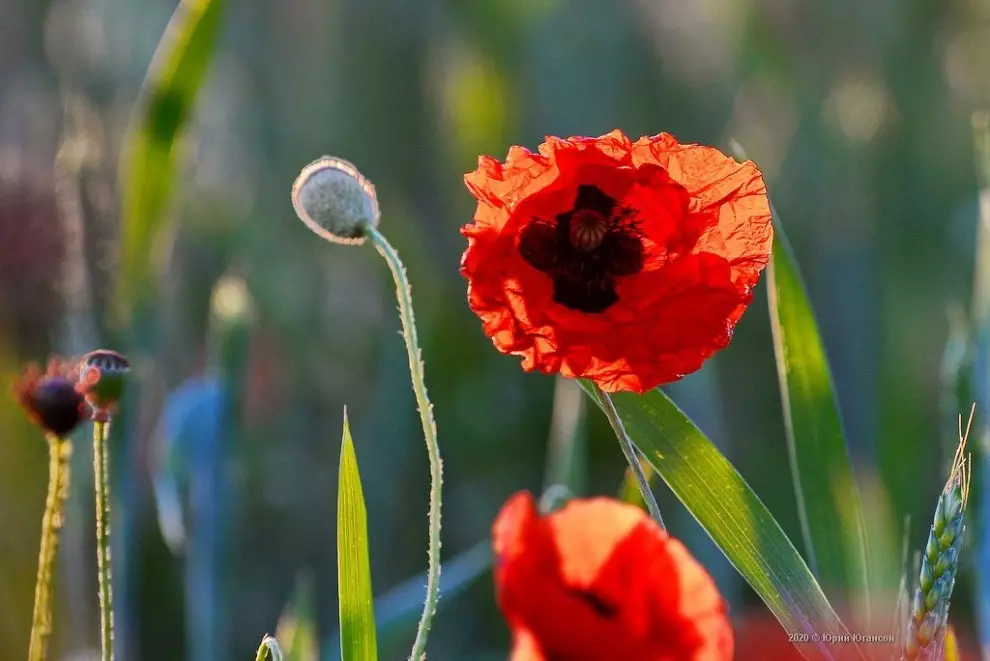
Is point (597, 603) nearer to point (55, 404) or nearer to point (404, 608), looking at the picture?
point (55, 404)

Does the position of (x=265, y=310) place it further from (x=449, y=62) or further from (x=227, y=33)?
(x=227, y=33)

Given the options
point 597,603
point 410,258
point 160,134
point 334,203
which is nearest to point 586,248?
point 334,203

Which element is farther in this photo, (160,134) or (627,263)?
(160,134)

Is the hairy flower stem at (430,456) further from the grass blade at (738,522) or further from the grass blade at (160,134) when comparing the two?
the grass blade at (160,134)

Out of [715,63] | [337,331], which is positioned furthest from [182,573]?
[715,63]

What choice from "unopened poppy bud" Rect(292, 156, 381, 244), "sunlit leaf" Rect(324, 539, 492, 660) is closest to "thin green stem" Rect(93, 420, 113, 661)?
"unopened poppy bud" Rect(292, 156, 381, 244)

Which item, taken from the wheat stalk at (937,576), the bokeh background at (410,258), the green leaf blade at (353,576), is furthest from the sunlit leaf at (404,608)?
the wheat stalk at (937,576)
